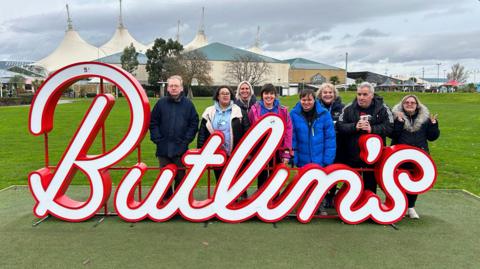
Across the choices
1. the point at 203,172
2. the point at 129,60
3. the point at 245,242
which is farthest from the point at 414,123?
the point at 129,60

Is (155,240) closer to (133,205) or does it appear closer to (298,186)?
(133,205)

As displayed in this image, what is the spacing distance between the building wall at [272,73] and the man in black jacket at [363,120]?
9339 cm

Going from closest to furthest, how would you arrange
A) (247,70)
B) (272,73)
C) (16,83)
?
(16,83) → (247,70) → (272,73)

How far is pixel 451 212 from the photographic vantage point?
6414 millimetres

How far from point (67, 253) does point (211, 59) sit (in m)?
102

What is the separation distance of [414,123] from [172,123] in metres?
3.53

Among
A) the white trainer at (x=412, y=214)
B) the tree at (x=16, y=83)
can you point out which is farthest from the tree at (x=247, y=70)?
the white trainer at (x=412, y=214)

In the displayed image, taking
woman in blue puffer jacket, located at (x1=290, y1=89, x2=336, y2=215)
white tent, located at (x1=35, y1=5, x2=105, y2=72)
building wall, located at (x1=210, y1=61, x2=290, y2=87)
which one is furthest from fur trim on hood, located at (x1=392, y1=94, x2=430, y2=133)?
white tent, located at (x1=35, y1=5, x2=105, y2=72)

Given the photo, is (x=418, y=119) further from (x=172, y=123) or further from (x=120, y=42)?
(x=120, y=42)

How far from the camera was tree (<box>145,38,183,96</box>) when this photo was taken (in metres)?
71.4

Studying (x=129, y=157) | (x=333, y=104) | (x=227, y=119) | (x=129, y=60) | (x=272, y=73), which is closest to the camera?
(x=227, y=119)

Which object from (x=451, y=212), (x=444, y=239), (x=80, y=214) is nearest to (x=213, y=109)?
(x=80, y=214)

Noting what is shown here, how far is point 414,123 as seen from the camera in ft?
19.5

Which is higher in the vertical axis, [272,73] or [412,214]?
[272,73]
